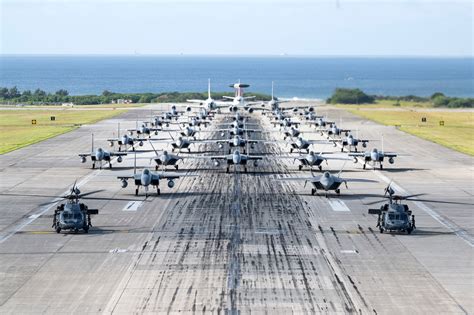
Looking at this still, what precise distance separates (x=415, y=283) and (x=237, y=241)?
47.6ft

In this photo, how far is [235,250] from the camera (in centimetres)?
5419

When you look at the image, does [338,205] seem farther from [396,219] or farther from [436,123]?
[436,123]

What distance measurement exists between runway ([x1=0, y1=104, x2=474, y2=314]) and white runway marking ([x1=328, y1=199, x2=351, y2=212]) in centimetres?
54

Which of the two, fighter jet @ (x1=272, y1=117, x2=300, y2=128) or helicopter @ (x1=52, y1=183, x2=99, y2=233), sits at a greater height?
fighter jet @ (x1=272, y1=117, x2=300, y2=128)

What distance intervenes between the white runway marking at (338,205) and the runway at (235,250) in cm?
54

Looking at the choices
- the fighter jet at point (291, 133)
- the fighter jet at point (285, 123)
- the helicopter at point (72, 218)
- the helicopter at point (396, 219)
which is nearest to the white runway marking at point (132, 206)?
the helicopter at point (72, 218)

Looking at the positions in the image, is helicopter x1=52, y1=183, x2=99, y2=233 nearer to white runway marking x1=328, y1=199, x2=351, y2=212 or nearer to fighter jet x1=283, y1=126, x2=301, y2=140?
white runway marking x1=328, y1=199, x2=351, y2=212

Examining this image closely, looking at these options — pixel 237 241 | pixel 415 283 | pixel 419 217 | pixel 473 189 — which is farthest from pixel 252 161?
pixel 415 283

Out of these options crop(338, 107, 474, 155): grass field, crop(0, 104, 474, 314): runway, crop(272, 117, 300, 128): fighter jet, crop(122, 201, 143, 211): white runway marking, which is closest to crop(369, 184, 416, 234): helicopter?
crop(0, 104, 474, 314): runway

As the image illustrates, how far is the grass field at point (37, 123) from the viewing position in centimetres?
12731

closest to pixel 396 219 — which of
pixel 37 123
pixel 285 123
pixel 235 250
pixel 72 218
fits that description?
pixel 235 250

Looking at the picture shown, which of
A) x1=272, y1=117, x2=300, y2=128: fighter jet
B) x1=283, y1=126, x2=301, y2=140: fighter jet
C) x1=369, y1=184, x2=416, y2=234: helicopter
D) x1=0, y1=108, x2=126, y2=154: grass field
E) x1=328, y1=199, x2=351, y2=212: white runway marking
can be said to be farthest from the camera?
x1=272, y1=117, x2=300, y2=128: fighter jet

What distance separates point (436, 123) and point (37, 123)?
77863 millimetres

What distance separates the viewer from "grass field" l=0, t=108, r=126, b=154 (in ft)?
418
